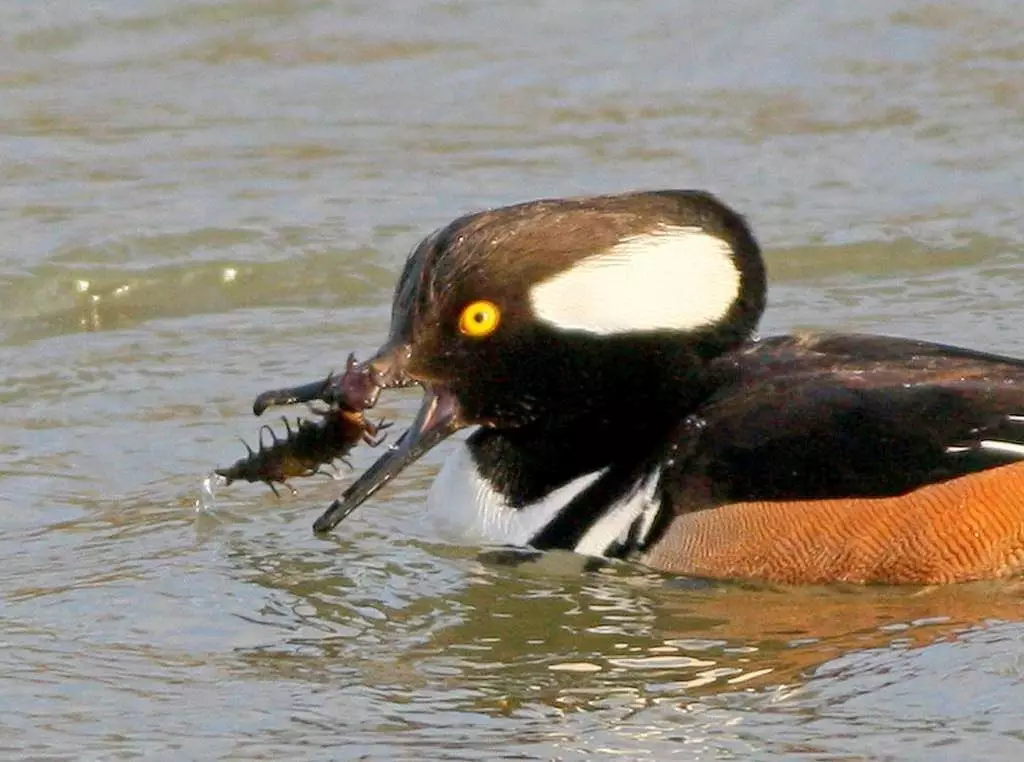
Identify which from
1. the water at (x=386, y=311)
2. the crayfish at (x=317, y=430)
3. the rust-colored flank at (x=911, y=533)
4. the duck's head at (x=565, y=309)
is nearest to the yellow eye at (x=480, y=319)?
the duck's head at (x=565, y=309)

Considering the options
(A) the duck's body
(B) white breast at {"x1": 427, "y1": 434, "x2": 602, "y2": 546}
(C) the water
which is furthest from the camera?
(B) white breast at {"x1": 427, "y1": 434, "x2": 602, "y2": 546}

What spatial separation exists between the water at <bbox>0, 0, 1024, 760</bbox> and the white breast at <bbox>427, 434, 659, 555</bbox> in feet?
0.31

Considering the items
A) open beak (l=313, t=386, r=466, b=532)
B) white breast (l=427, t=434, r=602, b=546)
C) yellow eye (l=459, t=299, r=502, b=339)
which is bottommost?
white breast (l=427, t=434, r=602, b=546)

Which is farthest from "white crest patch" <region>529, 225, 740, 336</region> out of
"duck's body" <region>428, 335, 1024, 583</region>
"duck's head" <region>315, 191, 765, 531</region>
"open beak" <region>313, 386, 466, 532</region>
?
"open beak" <region>313, 386, 466, 532</region>

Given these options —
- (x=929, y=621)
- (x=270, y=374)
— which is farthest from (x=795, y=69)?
(x=929, y=621)

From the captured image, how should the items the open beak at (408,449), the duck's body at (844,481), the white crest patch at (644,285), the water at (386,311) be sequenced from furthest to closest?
the open beak at (408,449), the white crest patch at (644,285), the duck's body at (844,481), the water at (386,311)

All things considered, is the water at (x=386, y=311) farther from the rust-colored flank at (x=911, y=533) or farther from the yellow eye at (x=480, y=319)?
the yellow eye at (x=480, y=319)

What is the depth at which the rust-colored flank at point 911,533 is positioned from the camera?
6562mm

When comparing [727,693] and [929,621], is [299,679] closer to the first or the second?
[727,693]

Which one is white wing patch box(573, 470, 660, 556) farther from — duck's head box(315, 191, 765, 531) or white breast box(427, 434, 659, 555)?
duck's head box(315, 191, 765, 531)

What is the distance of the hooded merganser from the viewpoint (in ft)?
21.5

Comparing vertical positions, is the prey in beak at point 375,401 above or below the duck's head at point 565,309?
below

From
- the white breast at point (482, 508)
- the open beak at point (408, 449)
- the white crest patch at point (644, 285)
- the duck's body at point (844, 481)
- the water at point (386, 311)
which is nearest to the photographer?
the water at point (386, 311)

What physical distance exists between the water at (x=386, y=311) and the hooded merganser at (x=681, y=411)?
0.44ft
